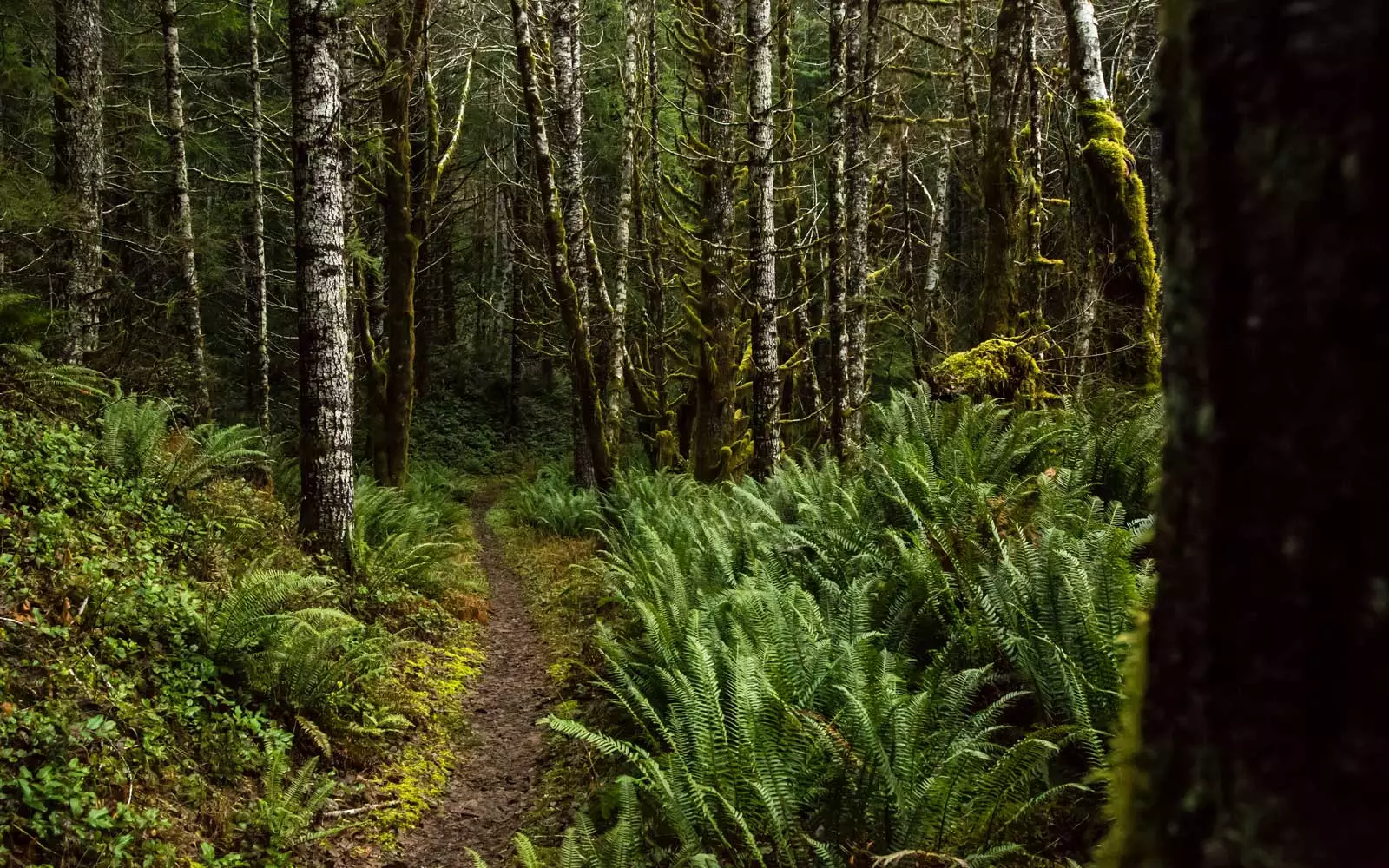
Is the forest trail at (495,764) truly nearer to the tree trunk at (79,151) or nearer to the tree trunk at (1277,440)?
the tree trunk at (1277,440)

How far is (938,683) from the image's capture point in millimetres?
3754

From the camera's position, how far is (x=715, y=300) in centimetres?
1166

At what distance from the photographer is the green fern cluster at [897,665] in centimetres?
310

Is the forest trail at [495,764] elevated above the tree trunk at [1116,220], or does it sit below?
below

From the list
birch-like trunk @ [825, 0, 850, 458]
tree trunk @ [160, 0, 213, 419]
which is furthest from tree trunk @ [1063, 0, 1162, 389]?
tree trunk @ [160, 0, 213, 419]

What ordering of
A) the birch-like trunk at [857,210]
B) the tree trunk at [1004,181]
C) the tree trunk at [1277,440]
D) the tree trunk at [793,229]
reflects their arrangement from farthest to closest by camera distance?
the tree trunk at [793,229] < the birch-like trunk at [857,210] < the tree trunk at [1004,181] < the tree trunk at [1277,440]

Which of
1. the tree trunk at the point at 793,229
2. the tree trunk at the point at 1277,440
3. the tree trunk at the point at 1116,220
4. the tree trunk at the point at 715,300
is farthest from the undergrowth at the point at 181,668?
the tree trunk at the point at 793,229

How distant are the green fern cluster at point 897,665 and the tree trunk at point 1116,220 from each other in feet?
5.04

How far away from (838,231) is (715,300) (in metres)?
2.51

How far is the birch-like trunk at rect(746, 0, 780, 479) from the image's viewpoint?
8680mm

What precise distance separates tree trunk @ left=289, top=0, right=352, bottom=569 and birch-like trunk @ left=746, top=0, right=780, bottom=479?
4.09 metres

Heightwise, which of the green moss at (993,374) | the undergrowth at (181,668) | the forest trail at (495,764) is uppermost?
the green moss at (993,374)

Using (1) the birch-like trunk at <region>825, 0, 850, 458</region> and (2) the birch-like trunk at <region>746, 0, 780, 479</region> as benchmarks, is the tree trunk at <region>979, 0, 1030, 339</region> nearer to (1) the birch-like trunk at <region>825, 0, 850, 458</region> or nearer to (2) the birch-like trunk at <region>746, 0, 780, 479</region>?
(1) the birch-like trunk at <region>825, 0, 850, 458</region>

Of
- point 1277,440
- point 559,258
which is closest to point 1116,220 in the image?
point 559,258
